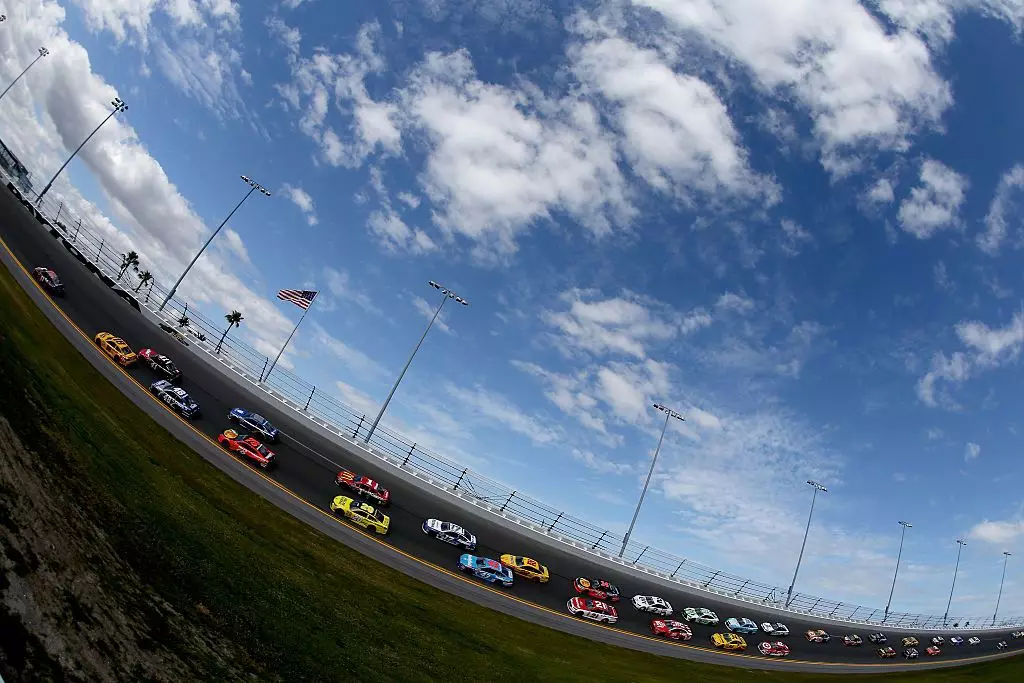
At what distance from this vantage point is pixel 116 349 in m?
42.3

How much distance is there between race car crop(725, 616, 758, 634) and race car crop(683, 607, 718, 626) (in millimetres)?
2219

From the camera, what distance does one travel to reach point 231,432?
40.1 m

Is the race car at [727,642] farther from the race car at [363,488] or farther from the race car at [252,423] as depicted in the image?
the race car at [252,423]

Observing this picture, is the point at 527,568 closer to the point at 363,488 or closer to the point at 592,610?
the point at 592,610

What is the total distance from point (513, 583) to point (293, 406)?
111ft

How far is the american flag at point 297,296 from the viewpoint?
5656 cm

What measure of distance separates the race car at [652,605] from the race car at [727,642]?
440 cm

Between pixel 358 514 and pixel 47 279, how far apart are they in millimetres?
38257

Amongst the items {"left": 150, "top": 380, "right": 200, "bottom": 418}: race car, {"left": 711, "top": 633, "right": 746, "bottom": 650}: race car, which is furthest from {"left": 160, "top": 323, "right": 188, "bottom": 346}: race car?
{"left": 711, "top": 633, "right": 746, "bottom": 650}: race car

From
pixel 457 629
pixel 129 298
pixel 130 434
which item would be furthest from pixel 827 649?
pixel 129 298

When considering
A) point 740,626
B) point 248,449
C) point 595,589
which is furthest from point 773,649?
point 248,449

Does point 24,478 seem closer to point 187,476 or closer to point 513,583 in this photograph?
point 187,476

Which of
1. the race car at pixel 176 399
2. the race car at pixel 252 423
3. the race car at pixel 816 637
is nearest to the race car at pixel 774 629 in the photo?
the race car at pixel 816 637

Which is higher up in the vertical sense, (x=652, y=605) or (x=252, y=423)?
(x=652, y=605)
